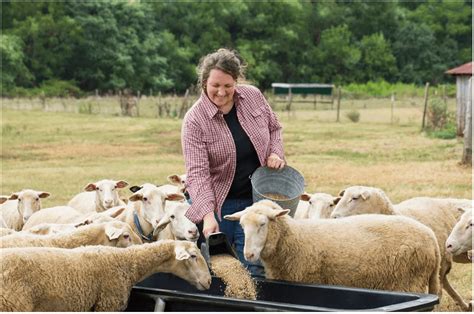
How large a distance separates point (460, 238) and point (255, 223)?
3.10 meters

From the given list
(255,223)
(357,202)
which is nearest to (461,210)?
(357,202)

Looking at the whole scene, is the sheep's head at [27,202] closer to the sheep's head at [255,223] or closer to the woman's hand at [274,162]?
the woman's hand at [274,162]

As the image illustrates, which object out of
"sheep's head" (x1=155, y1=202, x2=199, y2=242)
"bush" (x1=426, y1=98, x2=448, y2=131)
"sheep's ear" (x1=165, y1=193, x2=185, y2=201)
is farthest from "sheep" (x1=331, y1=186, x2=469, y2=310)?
"bush" (x1=426, y1=98, x2=448, y2=131)

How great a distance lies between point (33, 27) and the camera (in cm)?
6550

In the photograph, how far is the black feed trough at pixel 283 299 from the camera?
6.14 m

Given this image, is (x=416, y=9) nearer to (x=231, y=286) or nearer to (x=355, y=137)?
(x=355, y=137)

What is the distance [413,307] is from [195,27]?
71539 mm

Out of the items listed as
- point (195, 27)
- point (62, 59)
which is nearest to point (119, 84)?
point (62, 59)

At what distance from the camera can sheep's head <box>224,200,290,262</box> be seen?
7.13 metres

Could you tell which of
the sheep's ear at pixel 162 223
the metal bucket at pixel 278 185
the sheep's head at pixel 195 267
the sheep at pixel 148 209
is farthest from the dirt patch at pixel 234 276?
the sheep at pixel 148 209

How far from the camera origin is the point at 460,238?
31.1 feet

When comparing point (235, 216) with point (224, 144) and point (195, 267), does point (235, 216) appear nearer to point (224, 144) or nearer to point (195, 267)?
point (195, 267)

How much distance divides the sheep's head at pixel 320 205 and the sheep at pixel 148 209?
154 centimetres

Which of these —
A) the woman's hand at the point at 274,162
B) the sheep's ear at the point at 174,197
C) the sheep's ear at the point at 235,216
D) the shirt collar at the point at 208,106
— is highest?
the shirt collar at the point at 208,106
